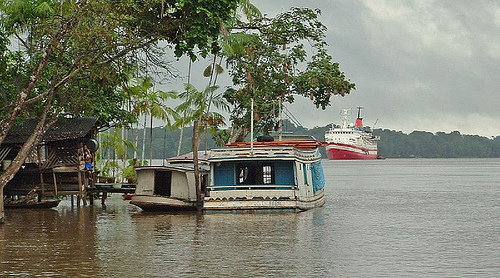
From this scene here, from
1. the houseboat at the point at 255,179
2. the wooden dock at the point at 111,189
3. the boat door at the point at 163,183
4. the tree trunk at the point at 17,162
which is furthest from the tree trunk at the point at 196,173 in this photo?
the tree trunk at the point at 17,162

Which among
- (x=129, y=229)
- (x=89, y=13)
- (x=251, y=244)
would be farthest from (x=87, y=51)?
(x=251, y=244)

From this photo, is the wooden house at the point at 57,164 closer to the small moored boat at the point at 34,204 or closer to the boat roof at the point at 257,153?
the small moored boat at the point at 34,204

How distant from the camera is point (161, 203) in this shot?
30125 millimetres

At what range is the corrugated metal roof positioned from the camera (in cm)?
2906

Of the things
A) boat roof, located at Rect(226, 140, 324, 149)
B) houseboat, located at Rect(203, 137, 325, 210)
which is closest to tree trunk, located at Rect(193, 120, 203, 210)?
houseboat, located at Rect(203, 137, 325, 210)

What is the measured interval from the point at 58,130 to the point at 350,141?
385 ft

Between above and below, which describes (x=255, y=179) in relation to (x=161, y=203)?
above

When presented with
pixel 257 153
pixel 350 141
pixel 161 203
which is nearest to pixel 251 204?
pixel 257 153

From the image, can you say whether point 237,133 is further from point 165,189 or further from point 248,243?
point 248,243

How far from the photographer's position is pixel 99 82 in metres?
25.6

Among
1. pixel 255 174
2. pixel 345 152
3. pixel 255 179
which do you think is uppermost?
pixel 345 152

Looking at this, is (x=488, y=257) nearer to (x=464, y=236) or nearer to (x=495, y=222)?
(x=464, y=236)

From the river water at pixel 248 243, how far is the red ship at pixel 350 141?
10705cm

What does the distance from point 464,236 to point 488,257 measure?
16.7 ft
